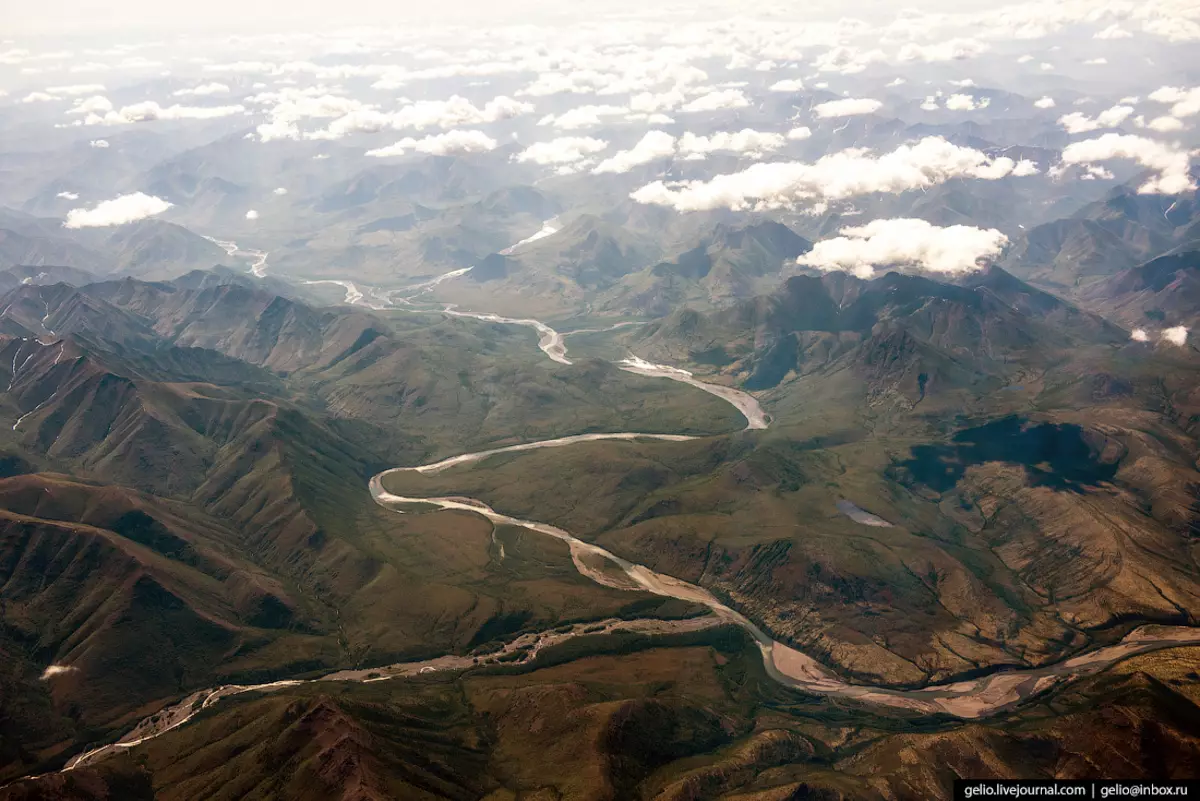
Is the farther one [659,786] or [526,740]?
[526,740]

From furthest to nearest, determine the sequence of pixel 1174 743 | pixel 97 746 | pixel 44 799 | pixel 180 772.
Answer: pixel 97 746 < pixel 180 772 < pixel 1174 743 < pixel 44 799

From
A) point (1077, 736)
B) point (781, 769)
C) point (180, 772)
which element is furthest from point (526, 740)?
point (1077, 736)

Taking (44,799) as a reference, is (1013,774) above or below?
below

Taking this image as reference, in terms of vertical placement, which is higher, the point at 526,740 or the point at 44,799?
the point at 44,799

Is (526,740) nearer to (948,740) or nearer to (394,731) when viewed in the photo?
(394,731)

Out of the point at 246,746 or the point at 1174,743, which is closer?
the point at 1174,743

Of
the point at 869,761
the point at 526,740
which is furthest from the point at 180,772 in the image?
the point at 869,761

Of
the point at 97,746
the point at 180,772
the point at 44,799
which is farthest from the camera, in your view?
the point at 97,746

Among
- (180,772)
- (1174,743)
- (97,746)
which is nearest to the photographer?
(1174,743)

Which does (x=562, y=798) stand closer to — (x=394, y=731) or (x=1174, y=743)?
(x=394, y=731)
